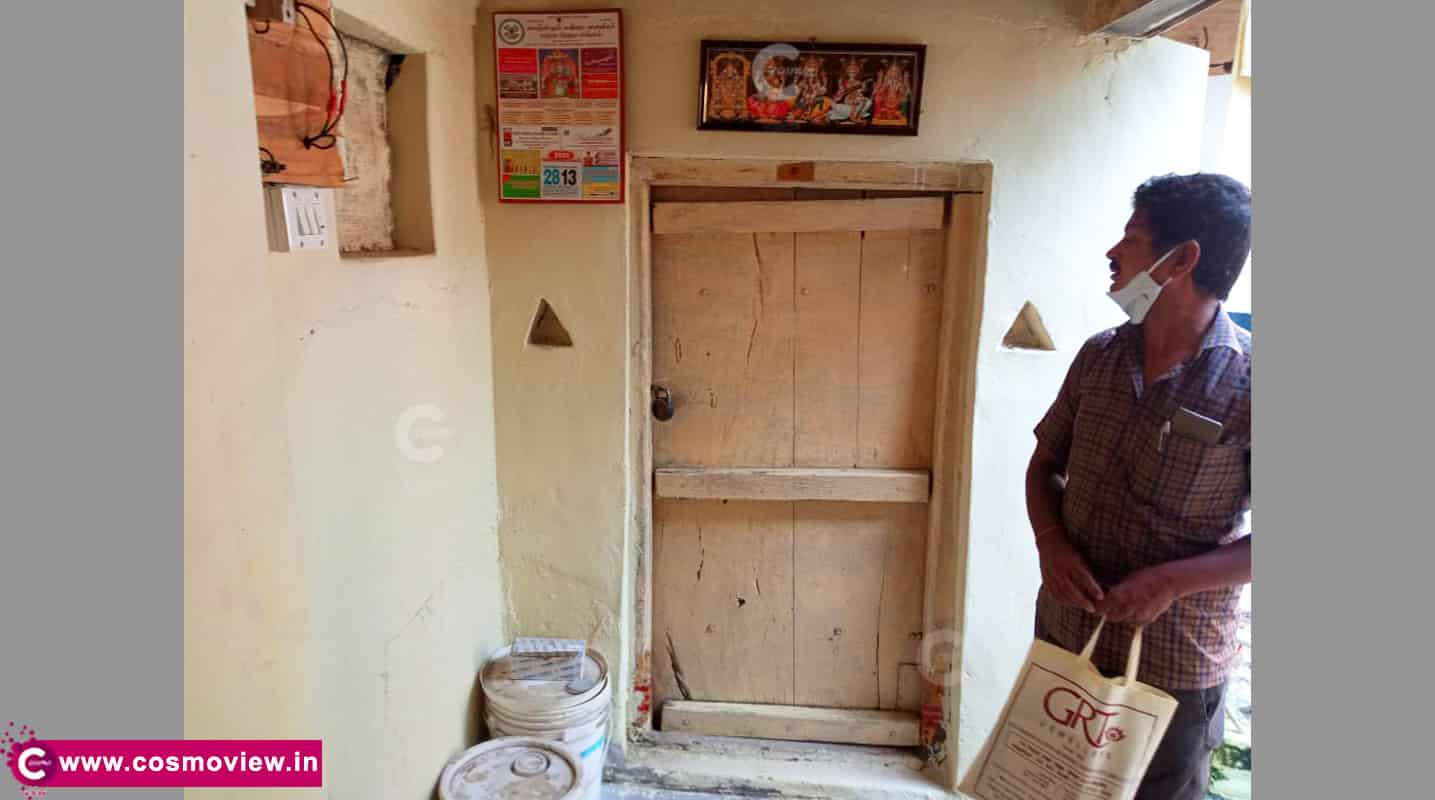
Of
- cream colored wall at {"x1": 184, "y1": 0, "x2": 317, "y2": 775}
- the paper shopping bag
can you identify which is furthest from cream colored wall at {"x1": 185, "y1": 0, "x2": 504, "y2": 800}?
the paper shopping bag

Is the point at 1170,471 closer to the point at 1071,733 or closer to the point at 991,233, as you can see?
the point at 1071,733

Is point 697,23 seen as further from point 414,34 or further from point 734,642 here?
point 734,642

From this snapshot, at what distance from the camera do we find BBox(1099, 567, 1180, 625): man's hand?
116cm

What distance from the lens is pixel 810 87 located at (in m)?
1.74

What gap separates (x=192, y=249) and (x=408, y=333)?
80 cm

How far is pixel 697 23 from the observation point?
174 cm

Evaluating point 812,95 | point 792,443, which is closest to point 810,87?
point 812,95

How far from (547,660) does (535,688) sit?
8 cm

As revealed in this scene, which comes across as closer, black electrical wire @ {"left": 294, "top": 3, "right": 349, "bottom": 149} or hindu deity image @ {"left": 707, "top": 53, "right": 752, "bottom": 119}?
black electrical wire @ {"left": 294, "top": 3, "right": 349, "bottom": 149}

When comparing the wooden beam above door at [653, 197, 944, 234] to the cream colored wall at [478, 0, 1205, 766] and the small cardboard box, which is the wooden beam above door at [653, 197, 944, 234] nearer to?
the cream colored wall at [478, 0, 1205, 766]

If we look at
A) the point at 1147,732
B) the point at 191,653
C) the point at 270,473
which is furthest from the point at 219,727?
the point at 1147,732

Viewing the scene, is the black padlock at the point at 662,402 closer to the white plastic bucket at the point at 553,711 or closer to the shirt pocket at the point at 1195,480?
the white plastic bucket at the point at 553,711

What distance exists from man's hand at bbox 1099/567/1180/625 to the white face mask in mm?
380

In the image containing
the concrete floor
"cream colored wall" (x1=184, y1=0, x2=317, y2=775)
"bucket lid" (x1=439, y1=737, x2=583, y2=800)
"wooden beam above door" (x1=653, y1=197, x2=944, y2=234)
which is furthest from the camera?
the concrete floor
